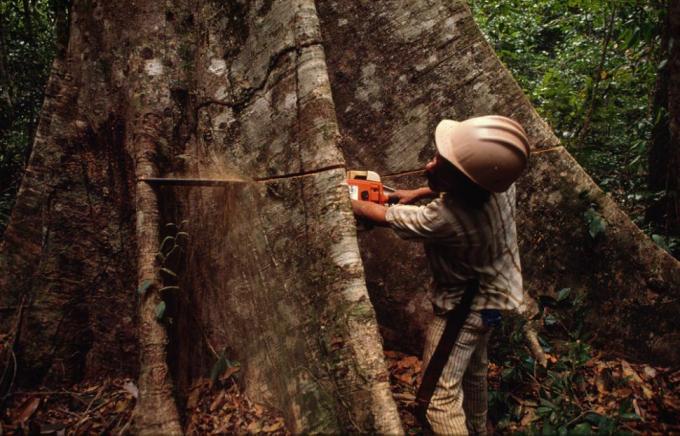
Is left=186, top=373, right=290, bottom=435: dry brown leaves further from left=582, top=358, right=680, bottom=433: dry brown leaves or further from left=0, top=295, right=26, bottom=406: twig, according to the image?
left=582, top=358, right=680, bottom=433: dry brown leaves

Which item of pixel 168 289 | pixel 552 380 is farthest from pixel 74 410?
pixel 552 380

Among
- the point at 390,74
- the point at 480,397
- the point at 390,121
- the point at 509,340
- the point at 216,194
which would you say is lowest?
the point at 480,397

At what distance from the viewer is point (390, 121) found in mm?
3227

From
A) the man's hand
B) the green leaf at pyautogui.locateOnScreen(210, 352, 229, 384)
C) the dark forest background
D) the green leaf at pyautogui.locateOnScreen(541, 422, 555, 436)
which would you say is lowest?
the green leaf at pyautogui.locateOnScreen(541, 422, 555, 436)

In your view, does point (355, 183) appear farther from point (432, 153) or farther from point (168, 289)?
point (168, 289)

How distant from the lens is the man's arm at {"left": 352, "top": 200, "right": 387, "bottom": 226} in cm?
238

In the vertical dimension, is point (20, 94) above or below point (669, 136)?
above

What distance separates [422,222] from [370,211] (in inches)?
13.0

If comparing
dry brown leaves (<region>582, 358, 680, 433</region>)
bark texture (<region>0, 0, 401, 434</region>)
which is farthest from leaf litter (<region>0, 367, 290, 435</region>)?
dry brown leaves (<region>582, 358, 680, 433</region>)

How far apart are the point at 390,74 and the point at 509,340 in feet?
6.58

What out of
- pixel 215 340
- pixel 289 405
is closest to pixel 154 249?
pixel 215 340

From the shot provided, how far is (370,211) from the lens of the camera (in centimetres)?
241

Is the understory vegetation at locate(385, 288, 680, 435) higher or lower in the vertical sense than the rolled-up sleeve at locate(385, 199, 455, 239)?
lower

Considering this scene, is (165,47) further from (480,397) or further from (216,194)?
(480,397)
